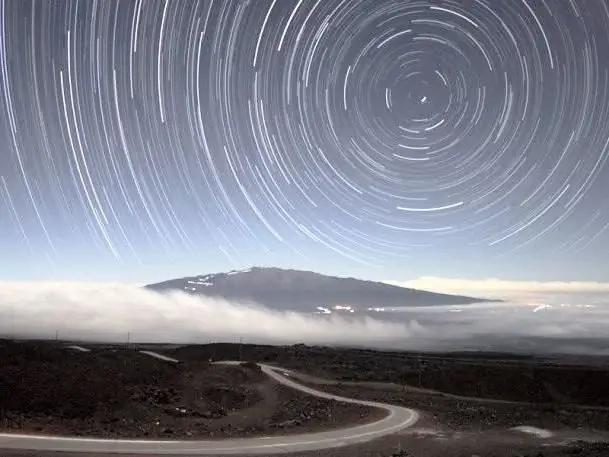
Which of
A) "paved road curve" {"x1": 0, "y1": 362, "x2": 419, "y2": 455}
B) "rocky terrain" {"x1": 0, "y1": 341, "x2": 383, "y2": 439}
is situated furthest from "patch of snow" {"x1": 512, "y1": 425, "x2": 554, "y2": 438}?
"rocky terrain" {"x1": 0, "y1": 341, "x2": 383, "y2": 439}

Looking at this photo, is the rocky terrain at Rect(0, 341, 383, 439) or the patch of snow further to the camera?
the patch of snow

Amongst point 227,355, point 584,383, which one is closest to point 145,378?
point 584,383

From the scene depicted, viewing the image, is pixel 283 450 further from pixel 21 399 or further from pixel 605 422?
pixel 605 422

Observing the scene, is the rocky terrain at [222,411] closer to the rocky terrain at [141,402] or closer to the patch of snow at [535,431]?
the rocky terrain at [141,402]

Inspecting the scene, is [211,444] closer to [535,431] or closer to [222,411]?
[222,411]

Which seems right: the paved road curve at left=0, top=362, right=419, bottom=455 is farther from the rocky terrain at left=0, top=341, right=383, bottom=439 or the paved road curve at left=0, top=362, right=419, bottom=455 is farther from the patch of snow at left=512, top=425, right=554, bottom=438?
the patch of snow at left=512, top=425, right=554, bottom=438

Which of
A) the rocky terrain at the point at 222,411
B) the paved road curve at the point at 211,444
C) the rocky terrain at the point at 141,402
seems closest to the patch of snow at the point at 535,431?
the rocky terrain at the point at 222,411
